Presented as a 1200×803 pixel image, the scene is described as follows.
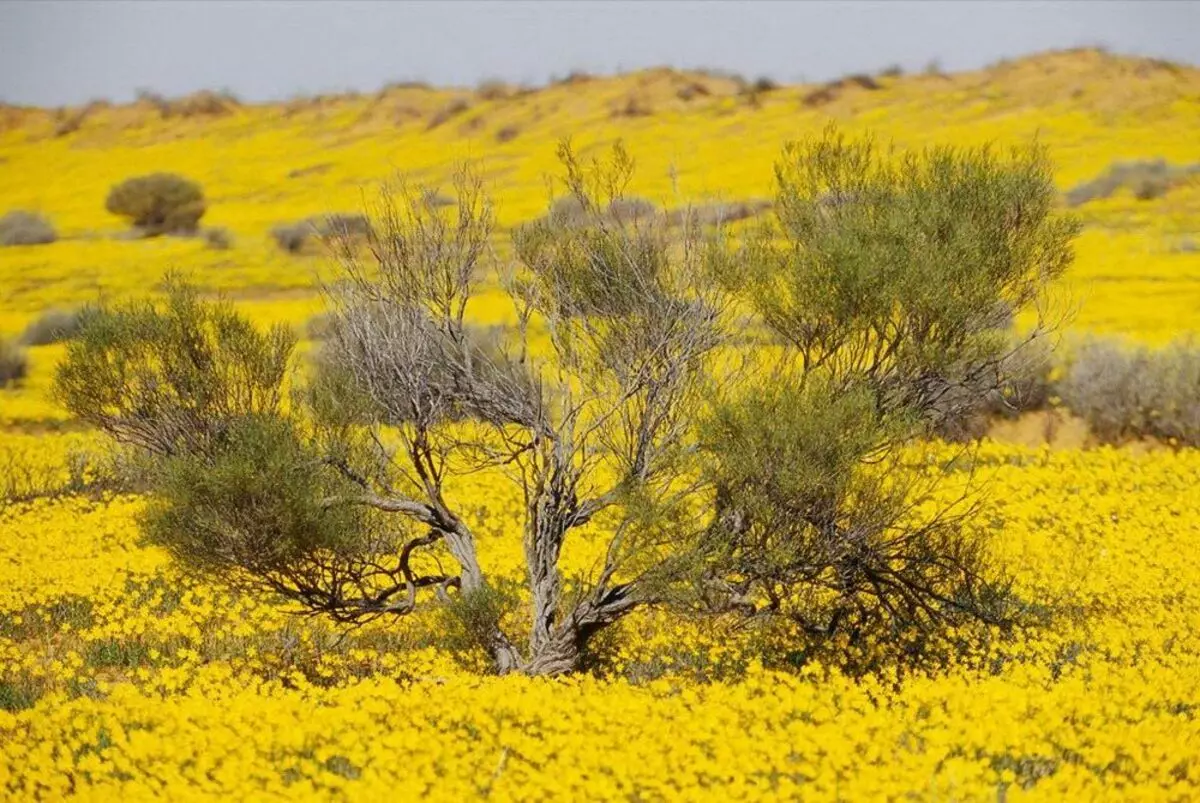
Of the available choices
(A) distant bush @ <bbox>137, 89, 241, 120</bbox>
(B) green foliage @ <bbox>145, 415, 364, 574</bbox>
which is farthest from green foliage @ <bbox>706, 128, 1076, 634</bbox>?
(A) distant bush @ <bbox>137, 89, 241, 120</bbox>

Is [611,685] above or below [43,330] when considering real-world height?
above

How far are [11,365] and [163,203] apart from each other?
83.8 feet

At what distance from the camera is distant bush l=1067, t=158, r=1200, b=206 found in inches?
1608

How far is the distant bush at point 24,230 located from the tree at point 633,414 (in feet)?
130

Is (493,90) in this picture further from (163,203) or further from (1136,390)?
(1136,390)

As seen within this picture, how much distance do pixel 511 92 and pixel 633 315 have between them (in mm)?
70210

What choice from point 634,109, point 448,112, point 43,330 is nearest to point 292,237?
point 43,330

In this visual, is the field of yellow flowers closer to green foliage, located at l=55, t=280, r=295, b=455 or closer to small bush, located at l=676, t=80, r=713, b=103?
green foliage, located at l=55, t=280, r=295, b=455

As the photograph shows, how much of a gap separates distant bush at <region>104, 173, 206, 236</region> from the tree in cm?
4085

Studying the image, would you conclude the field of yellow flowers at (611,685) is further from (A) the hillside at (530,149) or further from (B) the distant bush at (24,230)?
(B) the distant bush at (24,230)

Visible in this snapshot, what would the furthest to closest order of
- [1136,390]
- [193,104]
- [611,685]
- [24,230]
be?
[193,104] < [24,230] < [1136,390] < [611,685]

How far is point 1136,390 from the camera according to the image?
20484 millimetres

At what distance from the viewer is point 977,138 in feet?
156

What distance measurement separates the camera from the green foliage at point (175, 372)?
1216 centimetres
